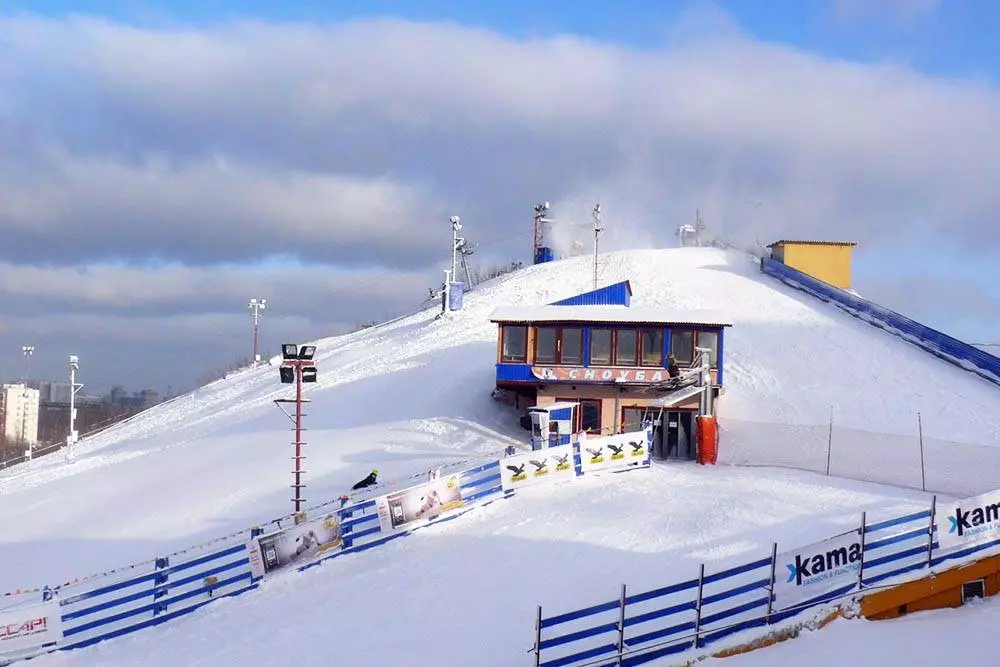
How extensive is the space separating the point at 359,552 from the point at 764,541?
9.15 m

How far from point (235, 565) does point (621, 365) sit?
1677 centimetres

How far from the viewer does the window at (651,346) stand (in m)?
34.1

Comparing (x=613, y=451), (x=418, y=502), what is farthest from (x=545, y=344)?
(x=418, y=502)

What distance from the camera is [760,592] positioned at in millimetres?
15820

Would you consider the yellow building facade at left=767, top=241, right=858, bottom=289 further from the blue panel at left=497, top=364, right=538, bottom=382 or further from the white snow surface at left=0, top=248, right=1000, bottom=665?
the blue panel at left=497, top=364, right=538, bottom=382

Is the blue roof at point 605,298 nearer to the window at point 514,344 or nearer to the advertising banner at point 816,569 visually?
the window at point 514,344

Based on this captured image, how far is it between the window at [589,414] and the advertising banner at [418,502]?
1121cm

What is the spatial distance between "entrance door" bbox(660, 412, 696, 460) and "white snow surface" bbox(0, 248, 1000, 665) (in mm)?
3262

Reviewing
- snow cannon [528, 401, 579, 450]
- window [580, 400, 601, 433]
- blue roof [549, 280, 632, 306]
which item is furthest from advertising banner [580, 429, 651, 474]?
blue roof [549, 280, 632, 306]

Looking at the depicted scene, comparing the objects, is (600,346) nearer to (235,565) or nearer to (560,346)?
(560,346)

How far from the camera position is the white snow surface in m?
18.3

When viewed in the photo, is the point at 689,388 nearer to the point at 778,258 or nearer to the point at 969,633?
the point at 969,633

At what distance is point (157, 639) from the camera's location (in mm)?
19984

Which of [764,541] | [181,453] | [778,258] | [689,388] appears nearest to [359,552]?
[764,541]
